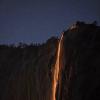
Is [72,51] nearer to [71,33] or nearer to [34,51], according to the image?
[71,33]

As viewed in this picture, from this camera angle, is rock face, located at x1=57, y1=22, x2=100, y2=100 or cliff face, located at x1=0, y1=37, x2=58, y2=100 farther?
cliff face, located at x1=0, y1=37, x2=58, y2=100

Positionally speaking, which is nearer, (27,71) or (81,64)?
(81,64)

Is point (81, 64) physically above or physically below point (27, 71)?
above

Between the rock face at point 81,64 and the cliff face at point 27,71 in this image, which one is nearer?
the rock face at point 81,64
